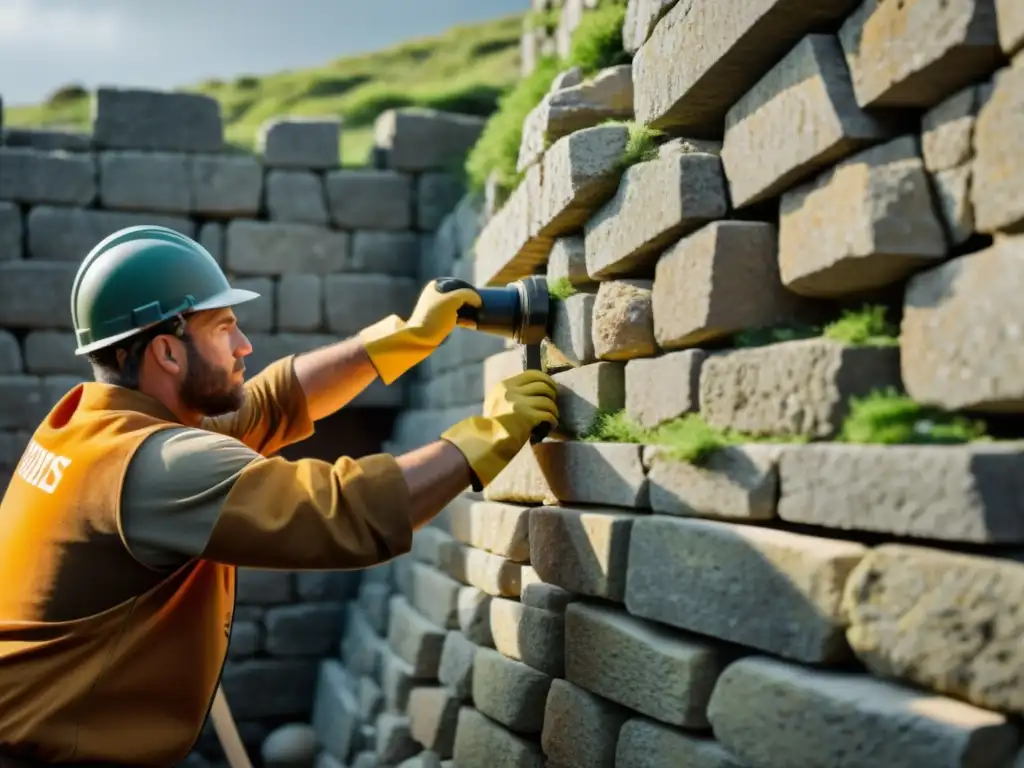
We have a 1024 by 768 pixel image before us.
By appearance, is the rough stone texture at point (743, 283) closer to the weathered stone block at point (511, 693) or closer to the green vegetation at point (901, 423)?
the green vegetation at point (901, 423)

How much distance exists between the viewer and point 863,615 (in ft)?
5.96

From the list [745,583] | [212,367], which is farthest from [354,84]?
[745,583]

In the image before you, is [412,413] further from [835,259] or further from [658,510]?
[835,259]

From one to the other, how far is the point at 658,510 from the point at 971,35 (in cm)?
128

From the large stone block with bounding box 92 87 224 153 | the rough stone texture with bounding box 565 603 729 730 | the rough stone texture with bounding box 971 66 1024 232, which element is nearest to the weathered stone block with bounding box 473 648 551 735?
the rough stone texture with bounding box 565 603 729 730

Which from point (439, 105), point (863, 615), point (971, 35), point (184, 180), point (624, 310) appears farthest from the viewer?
point (439, 105)

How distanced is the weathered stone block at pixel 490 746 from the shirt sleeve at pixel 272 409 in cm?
121

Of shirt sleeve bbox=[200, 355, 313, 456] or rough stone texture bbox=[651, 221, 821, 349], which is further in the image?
shirt sleeve bbox=[200, 355, 313, 456]

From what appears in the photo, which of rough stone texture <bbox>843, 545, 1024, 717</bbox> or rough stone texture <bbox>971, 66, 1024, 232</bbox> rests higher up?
rough stone texture <bbox>971, 66, 1024, 232</bbox>

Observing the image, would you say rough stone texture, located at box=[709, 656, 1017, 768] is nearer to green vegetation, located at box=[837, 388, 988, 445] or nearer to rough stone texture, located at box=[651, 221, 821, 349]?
green vegetation, located at box=[837, 388, 988, 445]

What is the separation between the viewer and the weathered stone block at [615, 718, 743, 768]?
212 cm

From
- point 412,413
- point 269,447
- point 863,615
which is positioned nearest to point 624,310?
point 863,615

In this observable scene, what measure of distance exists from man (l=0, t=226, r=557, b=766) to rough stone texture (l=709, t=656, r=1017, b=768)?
86 cm

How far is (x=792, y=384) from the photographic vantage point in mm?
2051
